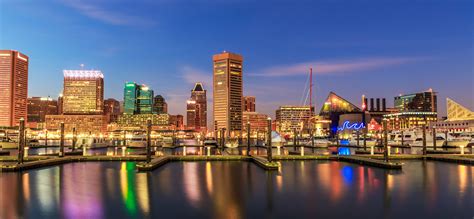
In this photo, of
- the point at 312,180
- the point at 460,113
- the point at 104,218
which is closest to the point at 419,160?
the point at 312,180

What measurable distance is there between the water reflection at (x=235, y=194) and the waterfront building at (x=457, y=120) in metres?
127

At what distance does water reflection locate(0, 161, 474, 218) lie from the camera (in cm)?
2084

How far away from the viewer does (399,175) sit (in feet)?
121

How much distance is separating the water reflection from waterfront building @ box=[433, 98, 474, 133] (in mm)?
127469

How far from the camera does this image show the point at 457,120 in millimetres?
156625

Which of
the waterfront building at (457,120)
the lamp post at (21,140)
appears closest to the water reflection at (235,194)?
the lamp post at (21,140)

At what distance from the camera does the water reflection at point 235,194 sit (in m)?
20.8

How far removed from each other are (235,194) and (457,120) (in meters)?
158

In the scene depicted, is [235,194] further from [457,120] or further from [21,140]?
[457,120]

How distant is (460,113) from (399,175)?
474 feet

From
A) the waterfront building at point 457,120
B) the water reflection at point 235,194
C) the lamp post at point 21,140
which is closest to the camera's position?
the water reflection at point 235,194

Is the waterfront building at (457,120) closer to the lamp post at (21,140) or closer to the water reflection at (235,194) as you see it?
the water reflection at (235,194)

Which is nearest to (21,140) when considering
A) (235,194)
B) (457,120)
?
(235,194)

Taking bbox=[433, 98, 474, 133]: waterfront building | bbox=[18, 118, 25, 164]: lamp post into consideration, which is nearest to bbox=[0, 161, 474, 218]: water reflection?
bbox=[18, 118, 25, 164]: lamp post
